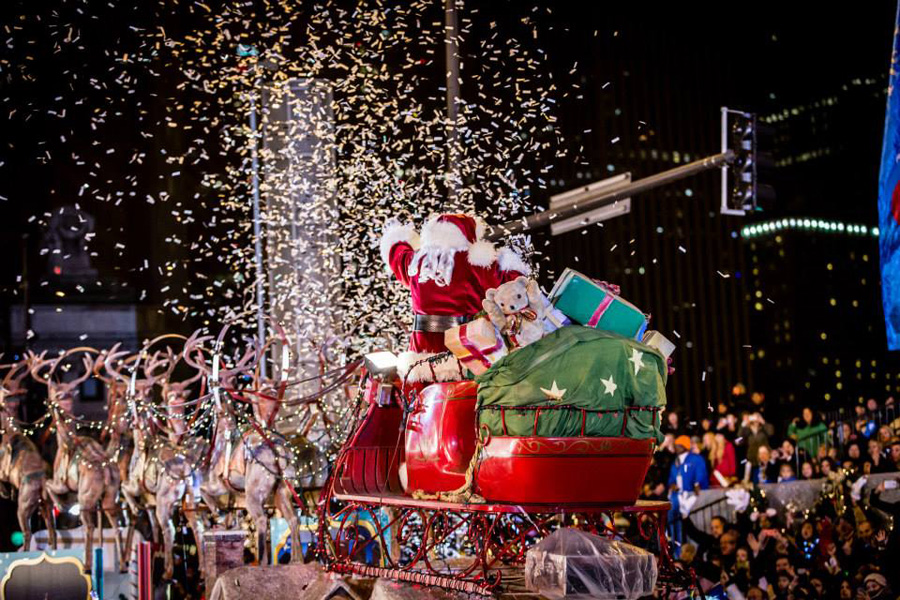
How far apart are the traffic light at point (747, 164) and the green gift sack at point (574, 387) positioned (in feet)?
16.9

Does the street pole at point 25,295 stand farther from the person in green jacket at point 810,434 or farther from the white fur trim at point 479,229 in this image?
the white fur trim at point 479,229

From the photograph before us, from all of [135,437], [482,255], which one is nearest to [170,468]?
[135,437]

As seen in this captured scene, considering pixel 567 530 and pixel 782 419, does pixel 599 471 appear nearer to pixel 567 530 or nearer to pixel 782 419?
pixel 567 530

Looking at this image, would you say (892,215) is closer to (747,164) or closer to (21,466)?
(747,164)

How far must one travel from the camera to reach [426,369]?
567 cm

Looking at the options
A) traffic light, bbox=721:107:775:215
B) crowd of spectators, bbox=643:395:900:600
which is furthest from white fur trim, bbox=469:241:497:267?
traffic light, bbox=721:107:775:215

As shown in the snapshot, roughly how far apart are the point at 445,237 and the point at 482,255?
0.79 ft

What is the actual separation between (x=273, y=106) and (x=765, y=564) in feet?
23.3

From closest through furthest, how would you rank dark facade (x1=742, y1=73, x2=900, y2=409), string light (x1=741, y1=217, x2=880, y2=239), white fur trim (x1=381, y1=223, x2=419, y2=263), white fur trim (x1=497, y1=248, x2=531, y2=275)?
1. white fur trim (x1=497, y1=248, x2=531, y2=275)
2. white fur trim (x1=381, y1=223, x2=419, y2=263)
3. dark facade (x1=742, y1=73, x2=900, y2=409)
4. string light (x1=741, y1=217, x2=880, y2=239)

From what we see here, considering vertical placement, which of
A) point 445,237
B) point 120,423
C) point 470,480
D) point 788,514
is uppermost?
point 445,237

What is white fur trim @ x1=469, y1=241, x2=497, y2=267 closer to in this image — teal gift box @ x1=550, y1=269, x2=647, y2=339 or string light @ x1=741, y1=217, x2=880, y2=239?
teal gift box @ x1=550, y1=269, x2=647, y2=339

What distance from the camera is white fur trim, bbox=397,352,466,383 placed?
18.2 feet

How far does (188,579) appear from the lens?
11672 mm

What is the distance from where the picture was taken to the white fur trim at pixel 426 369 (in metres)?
5.54
